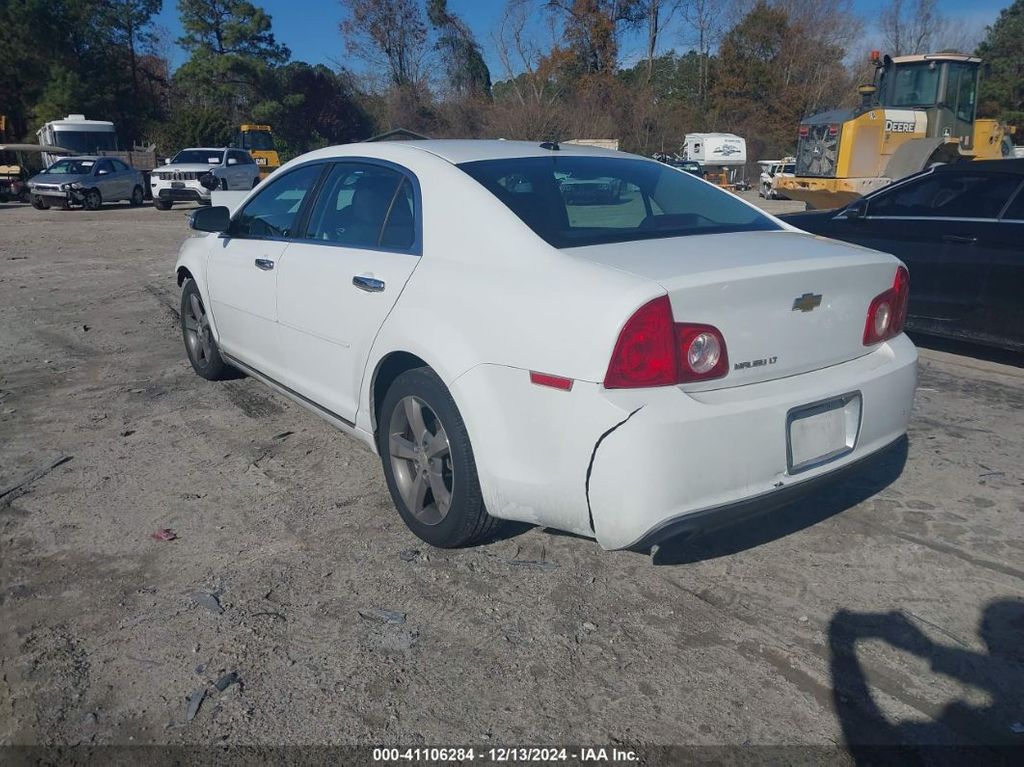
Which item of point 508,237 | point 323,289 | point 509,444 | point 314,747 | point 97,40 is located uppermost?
point 97,40

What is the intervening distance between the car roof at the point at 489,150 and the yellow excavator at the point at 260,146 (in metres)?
27.9

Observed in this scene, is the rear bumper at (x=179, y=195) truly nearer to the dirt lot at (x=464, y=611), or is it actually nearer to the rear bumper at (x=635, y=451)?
the dirt lot at (x=464, y=611)

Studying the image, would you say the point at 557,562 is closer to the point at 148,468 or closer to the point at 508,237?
the point at 508,237

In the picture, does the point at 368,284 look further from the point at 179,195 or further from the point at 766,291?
the point at 179,195

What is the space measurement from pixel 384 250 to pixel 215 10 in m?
55.7

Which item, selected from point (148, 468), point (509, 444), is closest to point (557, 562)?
point (509, 444)

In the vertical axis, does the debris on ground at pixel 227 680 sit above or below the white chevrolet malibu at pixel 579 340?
below

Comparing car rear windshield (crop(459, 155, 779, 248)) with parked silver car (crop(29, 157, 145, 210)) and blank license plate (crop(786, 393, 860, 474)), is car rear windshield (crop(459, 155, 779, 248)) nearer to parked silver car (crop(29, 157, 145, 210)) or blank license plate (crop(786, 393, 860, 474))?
blank license plate (crop(786, 393, 860, 474))

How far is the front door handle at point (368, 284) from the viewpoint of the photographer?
11.6 feet

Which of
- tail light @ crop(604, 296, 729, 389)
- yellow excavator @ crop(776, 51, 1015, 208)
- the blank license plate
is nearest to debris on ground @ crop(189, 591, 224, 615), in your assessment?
tail light @ crop(604, 296, 729, 389)

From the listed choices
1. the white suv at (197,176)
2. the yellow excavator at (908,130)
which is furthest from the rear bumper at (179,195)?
the yellow excavator at (908,130)

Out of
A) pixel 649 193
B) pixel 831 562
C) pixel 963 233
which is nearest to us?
pixel 831 562

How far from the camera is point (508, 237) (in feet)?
10.3

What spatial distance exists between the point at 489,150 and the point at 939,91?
16638 mm
